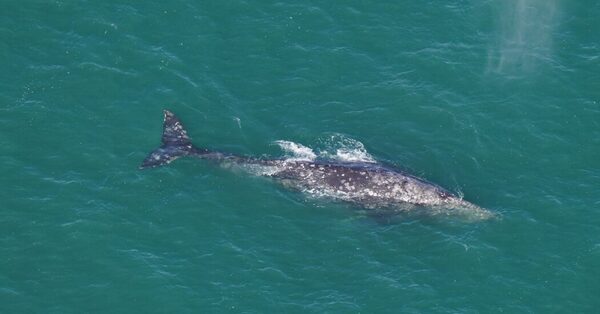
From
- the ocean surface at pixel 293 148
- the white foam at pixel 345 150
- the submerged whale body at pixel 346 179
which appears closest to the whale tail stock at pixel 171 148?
the submerged whale body at pixel 346 179

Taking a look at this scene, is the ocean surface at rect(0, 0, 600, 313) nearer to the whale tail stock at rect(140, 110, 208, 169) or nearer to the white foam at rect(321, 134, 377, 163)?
the white foam at rect(321, 134, 377, 163)

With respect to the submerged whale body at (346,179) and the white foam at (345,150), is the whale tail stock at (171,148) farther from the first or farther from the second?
the white foam at (345,150)

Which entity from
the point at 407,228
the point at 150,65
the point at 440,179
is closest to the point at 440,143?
the point at 440,179

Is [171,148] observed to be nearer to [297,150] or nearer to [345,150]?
[297,150]

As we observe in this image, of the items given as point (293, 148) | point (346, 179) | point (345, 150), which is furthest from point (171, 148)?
point (346, 179)

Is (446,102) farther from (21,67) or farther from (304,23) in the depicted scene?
(21,67)

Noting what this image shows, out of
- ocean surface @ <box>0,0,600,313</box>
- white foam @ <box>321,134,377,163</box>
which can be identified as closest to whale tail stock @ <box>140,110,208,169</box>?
ocean surface @ <box>0,0,600,313</box>
